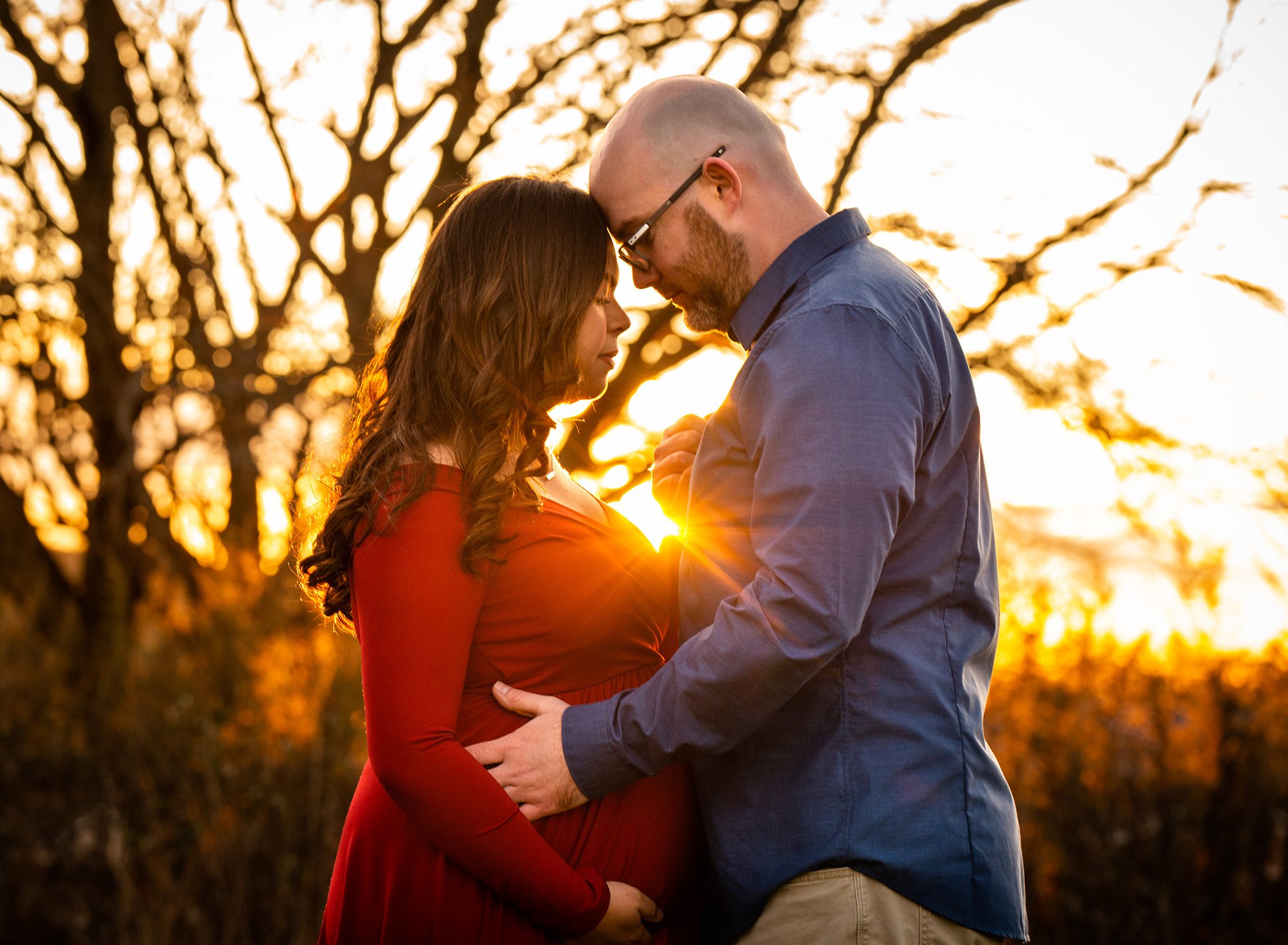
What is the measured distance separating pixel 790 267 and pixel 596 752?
94 centimetres

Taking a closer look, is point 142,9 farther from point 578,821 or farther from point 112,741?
point 578,821

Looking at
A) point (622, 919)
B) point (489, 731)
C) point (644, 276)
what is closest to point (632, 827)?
point (622, 919)

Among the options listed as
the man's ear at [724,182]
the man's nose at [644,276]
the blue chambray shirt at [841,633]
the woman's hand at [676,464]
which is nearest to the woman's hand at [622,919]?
the blue chambray shirt at [841,633]

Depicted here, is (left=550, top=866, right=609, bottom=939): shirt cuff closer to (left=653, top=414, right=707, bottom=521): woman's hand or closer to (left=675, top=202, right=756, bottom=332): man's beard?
(left=653, top=414, right=707, bottom=521): woman's hand

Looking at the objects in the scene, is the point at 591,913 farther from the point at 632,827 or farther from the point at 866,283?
the point at 866,283

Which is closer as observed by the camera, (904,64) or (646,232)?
(646,232)

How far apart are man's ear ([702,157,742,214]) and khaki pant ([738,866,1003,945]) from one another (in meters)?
1.20

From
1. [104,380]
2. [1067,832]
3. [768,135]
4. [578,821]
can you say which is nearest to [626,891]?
[578,821]

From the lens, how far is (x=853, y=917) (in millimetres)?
1627

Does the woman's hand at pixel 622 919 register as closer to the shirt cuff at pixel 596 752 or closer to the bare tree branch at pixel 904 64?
the shirt cuff at pixel 596 752

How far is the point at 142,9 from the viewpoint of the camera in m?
5.69

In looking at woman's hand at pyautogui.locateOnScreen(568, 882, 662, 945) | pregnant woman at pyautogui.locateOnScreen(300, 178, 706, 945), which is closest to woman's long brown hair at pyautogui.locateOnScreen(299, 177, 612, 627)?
pregnant woman at pyautogui.locateOnScreen(300, 178, 706, 945)

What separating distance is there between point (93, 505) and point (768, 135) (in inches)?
220

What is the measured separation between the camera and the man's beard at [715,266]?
196cm
